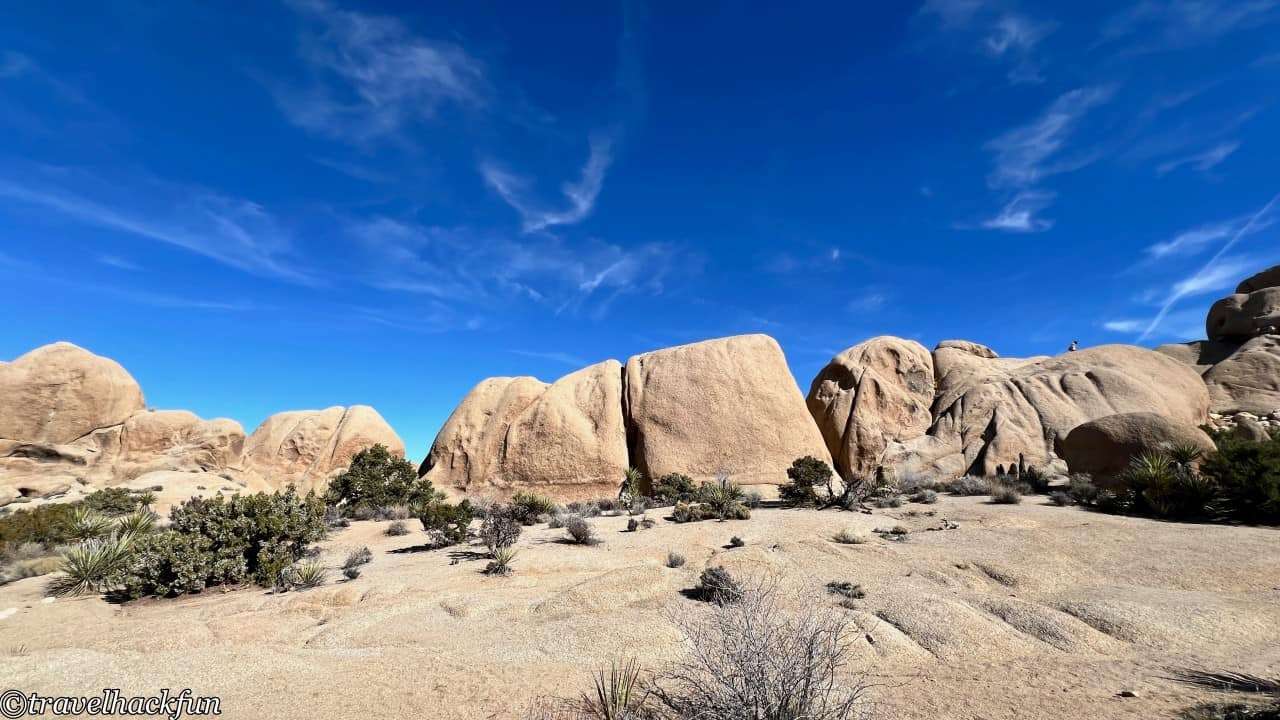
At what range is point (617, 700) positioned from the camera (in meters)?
4.00

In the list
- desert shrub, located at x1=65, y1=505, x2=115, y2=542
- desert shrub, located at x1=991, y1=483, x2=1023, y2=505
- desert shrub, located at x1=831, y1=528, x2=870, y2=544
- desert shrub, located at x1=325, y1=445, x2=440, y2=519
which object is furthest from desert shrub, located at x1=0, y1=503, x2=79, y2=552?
desert shrub, located at x1=991, y1=483, x2=1023, y2=505

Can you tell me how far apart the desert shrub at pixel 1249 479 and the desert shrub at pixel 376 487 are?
21025mm

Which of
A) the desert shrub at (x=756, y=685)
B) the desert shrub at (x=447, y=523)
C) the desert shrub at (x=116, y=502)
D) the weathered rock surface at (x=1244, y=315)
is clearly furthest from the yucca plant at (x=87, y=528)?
the weathered rock surface at (x=1244, y=315)

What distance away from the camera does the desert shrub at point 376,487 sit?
63.5ft

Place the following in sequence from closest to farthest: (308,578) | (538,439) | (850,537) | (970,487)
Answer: (308,578) → (850,537) → (970,487) → (538,439)

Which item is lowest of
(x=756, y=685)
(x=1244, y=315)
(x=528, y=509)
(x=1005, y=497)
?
(x=756, y=685)

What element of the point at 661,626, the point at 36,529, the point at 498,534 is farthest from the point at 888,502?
the point at 36,529

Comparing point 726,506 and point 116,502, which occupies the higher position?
point 116,502

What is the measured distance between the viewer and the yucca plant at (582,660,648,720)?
392 centimetres

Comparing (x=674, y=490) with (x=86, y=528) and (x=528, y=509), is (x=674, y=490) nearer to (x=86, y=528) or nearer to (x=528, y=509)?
(x=528, y=509)

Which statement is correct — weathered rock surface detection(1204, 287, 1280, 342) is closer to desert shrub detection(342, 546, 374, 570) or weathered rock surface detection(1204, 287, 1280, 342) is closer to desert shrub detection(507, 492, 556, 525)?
desert shrub detection(507, 492, 556, 525)

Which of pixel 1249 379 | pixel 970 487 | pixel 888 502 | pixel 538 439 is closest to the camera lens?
pixel 888 502

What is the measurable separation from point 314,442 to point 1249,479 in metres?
34.6

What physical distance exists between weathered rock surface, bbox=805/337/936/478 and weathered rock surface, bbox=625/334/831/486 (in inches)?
145
